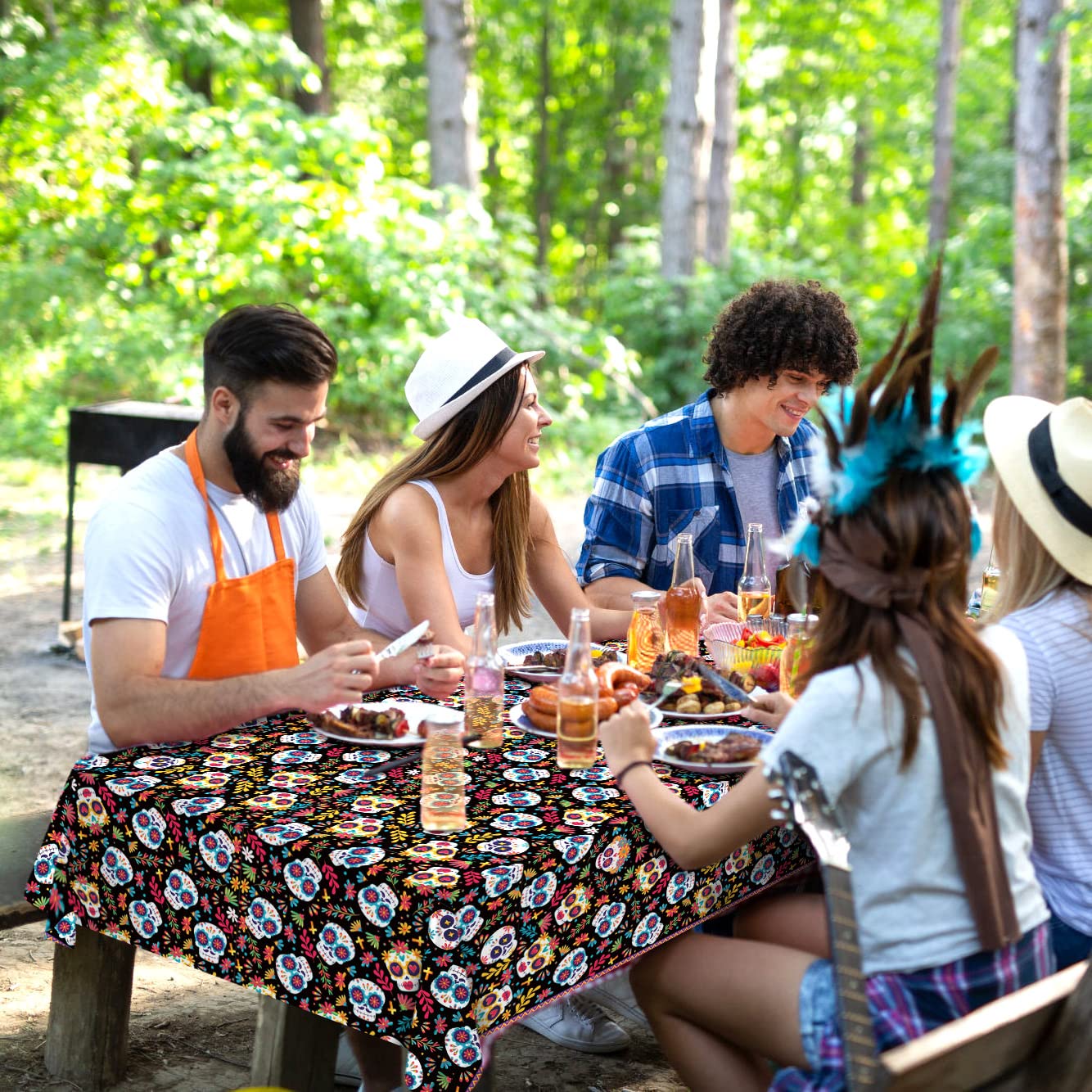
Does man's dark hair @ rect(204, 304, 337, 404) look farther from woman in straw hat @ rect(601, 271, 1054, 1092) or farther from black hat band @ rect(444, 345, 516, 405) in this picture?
woman in straw hat @ rect(601, 271, 1054, 1092)

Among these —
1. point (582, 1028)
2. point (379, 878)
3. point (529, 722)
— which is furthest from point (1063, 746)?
point (582, 1028)

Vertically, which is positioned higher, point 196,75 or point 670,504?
point 196,75

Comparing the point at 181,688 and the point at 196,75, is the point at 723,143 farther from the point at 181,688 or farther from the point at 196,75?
the point at 181,688

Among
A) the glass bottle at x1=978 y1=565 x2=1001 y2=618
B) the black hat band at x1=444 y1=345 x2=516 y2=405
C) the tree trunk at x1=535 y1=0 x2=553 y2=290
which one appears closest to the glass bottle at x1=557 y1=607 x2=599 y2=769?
the black hat band at x1=444 y1=345 x2=516 y2=405

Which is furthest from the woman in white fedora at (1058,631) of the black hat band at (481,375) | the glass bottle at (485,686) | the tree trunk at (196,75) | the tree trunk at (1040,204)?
the tree trunk at (196,75)

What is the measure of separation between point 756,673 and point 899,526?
49.4 inches

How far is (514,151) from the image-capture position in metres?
25.2

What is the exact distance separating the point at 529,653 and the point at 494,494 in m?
0.63

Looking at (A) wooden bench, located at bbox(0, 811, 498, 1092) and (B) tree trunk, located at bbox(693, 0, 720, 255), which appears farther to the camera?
(B) tree trunk, located at bbox(693, 0, 720, 255)

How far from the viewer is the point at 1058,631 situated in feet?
7.58

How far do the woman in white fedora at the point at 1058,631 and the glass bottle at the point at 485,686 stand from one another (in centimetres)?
100

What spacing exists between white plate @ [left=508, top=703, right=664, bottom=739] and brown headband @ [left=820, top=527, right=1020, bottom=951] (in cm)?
82

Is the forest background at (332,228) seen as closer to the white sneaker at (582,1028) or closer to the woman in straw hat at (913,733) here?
the white sneaker at (582,1028)

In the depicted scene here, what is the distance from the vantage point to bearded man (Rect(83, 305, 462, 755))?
2.57 meters
